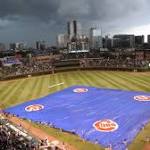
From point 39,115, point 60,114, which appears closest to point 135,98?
point 60,114

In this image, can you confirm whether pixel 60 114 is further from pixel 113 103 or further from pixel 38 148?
pixel 38 148

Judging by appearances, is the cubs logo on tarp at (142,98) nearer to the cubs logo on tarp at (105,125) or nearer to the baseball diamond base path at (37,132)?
the cubs logo on tarp at (105,125)

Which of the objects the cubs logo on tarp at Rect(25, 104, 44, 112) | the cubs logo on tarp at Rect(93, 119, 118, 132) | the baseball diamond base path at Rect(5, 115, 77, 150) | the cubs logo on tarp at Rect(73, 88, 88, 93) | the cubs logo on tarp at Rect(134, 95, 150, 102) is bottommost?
the baseball diamond base path at Rect(5, 115, 77, 150)

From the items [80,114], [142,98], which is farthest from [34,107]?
[142,98]

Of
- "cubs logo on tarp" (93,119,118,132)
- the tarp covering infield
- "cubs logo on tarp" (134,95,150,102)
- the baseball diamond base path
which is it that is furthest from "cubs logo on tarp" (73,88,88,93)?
"cubs logo on tarp" (93,119,118,132)

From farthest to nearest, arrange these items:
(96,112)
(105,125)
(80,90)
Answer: (80,90) → (96,112) → (105,125)

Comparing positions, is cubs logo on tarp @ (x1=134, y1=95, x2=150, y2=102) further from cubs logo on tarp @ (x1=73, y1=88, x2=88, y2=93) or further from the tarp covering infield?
cubs logo on tarp @ (x1=73, y1=88, x2=88, y2=93)

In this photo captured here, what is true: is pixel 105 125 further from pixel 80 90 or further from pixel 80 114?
pixel 80 90

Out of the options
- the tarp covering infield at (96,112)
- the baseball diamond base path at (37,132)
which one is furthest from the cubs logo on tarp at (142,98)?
the baseball diamond base path at (37,132)
